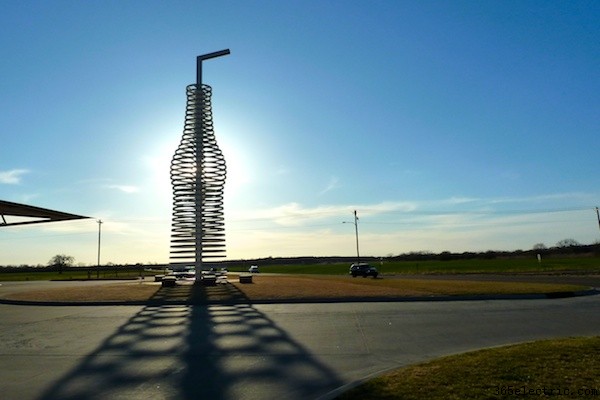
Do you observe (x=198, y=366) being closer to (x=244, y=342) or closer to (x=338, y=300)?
(x=244, y=342)

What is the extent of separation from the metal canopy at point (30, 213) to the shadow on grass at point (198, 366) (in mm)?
20197

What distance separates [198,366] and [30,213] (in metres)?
29.7

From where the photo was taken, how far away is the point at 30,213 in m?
33.1

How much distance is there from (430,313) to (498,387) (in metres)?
8.93

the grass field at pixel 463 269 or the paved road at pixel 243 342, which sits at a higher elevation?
the grass field at pixel 463 269

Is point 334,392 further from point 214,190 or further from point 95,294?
point 214,190

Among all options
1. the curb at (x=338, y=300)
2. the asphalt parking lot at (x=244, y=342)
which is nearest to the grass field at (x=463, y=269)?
the curb at (x=338, y=300)

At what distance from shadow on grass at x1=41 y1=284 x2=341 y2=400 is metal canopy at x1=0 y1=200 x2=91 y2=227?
66.3 ft

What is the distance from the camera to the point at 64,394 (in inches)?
267

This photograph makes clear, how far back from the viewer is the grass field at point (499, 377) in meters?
5.86

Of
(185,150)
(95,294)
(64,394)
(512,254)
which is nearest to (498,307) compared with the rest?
(64,394)

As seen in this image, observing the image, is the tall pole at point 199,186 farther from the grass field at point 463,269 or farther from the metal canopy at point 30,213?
the grass field at point 463,269

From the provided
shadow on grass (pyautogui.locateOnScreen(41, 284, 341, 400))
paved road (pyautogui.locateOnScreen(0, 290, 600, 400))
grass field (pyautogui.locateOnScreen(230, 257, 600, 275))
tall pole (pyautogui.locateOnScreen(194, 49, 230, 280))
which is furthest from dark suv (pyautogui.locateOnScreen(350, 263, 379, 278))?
shadow on grass (pyautogui.locateOnScreen(41, 284, 341, 400))

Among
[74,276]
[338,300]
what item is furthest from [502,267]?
[74,276]
